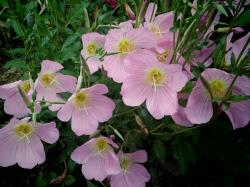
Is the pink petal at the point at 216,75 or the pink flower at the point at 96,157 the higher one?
the pink petal at the point at 216,75

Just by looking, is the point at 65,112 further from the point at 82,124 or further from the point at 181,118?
the point at 181,118

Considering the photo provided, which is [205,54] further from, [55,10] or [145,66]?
[55,10]

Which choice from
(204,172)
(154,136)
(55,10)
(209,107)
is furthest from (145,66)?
(204,172)

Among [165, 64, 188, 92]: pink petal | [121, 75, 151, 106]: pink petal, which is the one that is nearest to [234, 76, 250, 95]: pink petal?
[165, 64, 188, 92]: pink petal

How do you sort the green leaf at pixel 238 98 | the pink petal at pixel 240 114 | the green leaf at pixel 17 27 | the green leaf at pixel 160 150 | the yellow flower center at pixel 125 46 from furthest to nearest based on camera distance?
the green leaf at pixel 17 27
the green leaf at pixel 160 150
the yellow flower center at pixel 125 46
the pink petal at pixel 240 114
the green leaf at pixel 238 98

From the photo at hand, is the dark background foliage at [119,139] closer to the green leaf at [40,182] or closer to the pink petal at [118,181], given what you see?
the green leaf at [40,182]

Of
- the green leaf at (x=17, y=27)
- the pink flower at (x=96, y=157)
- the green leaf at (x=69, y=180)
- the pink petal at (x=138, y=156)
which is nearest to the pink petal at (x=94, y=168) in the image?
the pink flower at (x=96, y=157)
